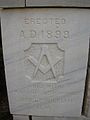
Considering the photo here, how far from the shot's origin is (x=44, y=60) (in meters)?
1.46

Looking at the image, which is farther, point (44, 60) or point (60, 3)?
point (44, 60)

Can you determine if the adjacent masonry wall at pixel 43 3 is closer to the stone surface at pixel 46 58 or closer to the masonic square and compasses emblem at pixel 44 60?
the stone surface at pixel 46 58

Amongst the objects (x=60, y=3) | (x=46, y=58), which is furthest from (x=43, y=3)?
(x=46, y=58)

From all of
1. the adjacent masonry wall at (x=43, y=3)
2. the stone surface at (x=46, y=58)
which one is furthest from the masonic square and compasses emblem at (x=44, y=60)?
the adjacent masonry wall at (x=43, y=3)

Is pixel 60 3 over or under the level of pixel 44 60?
over

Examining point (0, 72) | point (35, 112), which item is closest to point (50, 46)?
point (35, 112)

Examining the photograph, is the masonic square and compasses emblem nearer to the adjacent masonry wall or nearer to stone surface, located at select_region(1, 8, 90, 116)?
stone surface, located at select_region(1, 8, 90, 116)

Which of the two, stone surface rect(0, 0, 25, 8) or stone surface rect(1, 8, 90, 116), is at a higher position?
stone surface rect(0, 0, 25, 8)

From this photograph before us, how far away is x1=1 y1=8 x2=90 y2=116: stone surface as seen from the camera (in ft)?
4.26

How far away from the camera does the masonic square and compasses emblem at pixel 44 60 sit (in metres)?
1.40

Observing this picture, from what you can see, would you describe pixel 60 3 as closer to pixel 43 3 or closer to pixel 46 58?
pixel 43 3

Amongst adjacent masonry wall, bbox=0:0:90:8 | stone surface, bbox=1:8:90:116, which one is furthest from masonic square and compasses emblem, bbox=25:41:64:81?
adjacent masonry wall, bbox=0:0:90:8

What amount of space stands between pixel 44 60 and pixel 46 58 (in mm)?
27

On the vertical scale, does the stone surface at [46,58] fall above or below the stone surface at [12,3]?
below
